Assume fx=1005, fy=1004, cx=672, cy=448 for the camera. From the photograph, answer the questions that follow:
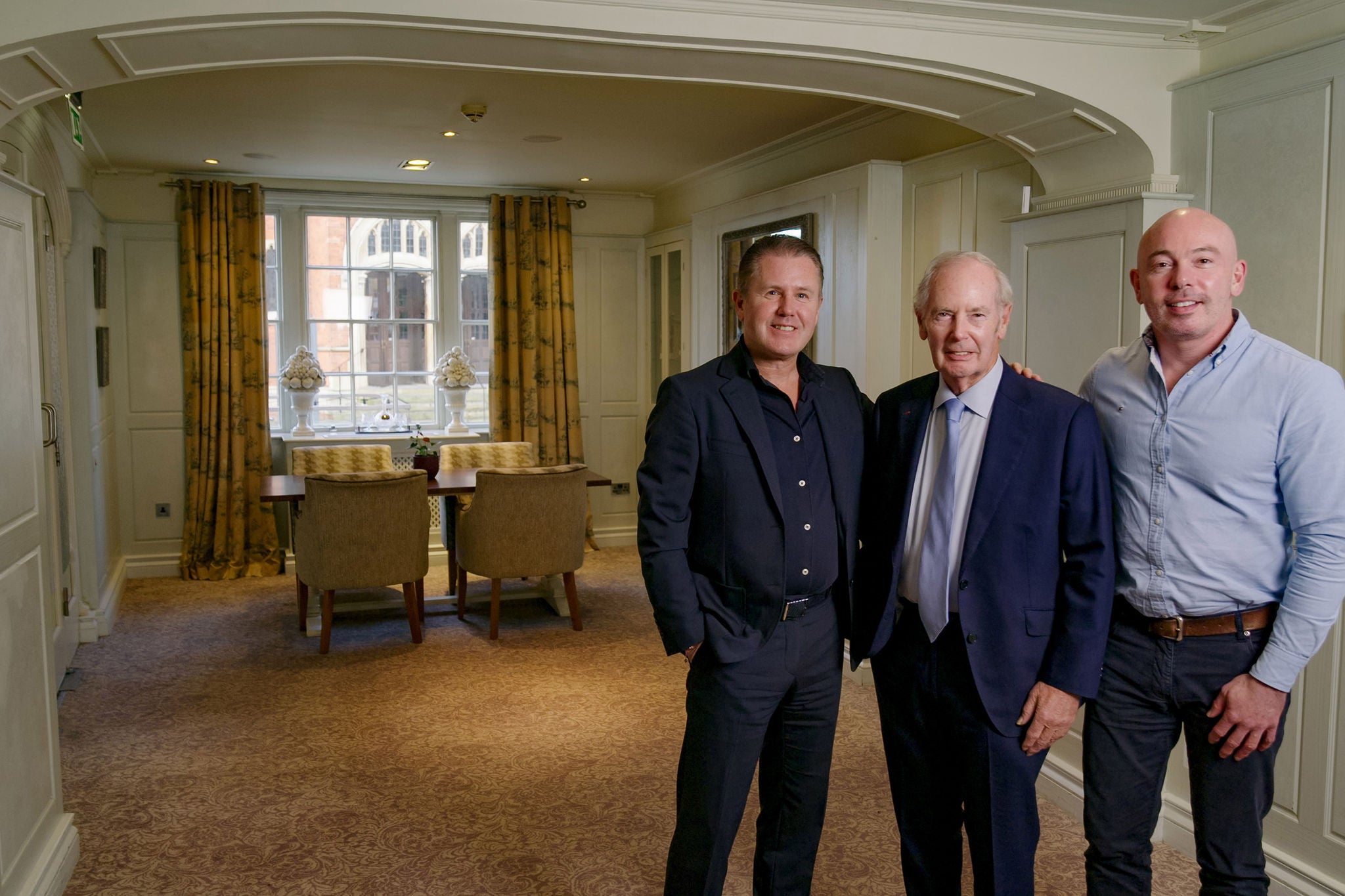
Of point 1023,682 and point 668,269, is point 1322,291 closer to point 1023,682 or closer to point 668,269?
point 1023,682

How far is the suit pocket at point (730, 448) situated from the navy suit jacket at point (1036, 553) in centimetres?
47

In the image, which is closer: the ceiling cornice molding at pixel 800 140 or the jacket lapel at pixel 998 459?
the jacket lapel at pixel 998 459

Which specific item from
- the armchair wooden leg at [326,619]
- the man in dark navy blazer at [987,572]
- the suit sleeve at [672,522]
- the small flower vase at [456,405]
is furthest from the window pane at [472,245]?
the man in dark navy blazer at [987,572]

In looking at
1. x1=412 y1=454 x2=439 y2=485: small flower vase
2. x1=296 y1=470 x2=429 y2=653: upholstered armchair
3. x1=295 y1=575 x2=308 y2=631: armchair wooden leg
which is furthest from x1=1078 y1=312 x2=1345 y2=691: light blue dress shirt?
x1=295 y1=575 x2=308 y2=631: armchair wooden leg

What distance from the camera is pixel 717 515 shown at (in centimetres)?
209

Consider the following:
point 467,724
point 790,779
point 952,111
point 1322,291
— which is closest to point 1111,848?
point 790,779

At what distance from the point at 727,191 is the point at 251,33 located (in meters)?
4.32

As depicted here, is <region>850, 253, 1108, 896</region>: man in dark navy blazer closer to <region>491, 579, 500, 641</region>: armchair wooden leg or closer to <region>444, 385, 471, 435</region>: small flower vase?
<region>491, 579, 500, 641</region>: armchair wooden leg

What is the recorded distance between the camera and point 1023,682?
6.34 ft

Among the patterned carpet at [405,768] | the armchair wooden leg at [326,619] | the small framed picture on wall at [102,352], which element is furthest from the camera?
the small framed picture on wall at [102,352]

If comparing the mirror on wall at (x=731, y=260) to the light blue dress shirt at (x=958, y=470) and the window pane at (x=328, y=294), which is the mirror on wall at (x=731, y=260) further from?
the light blue dress shirt at (x=958, y=470)

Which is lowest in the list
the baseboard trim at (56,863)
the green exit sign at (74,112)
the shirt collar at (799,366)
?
the baseboard trim at (56,863)

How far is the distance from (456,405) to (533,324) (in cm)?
83

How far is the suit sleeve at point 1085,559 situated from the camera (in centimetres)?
188
